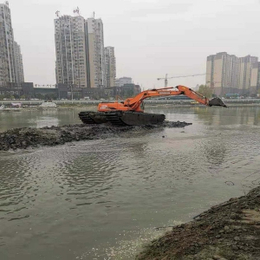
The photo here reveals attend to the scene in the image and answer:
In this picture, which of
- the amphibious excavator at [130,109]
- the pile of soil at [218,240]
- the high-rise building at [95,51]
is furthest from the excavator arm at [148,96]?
the high-rise building at [95,51]

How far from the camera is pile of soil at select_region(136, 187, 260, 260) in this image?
2357 mm

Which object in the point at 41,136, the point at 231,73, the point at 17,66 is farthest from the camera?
the point at 231,73

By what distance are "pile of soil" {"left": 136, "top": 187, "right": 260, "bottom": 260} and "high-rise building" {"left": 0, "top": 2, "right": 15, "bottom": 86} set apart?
10316cm

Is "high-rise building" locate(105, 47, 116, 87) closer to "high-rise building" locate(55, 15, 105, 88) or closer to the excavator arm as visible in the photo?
"high-rise building" locate(55, 15, 105, 88)

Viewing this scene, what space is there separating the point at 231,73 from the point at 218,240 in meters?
143

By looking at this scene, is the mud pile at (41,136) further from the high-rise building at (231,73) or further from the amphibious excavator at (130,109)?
the high-rise building at (231,73)

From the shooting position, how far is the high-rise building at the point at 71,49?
97812 millimetres

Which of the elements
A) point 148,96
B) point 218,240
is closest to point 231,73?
point 148,96

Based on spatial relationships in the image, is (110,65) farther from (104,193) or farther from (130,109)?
(104,193)

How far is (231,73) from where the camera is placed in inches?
5054

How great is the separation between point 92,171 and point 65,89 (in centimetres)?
10008

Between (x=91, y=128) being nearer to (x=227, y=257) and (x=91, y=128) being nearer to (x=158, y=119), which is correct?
(x=158, y=119)

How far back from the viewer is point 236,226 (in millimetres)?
2951

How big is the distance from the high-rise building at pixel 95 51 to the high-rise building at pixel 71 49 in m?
2.54
